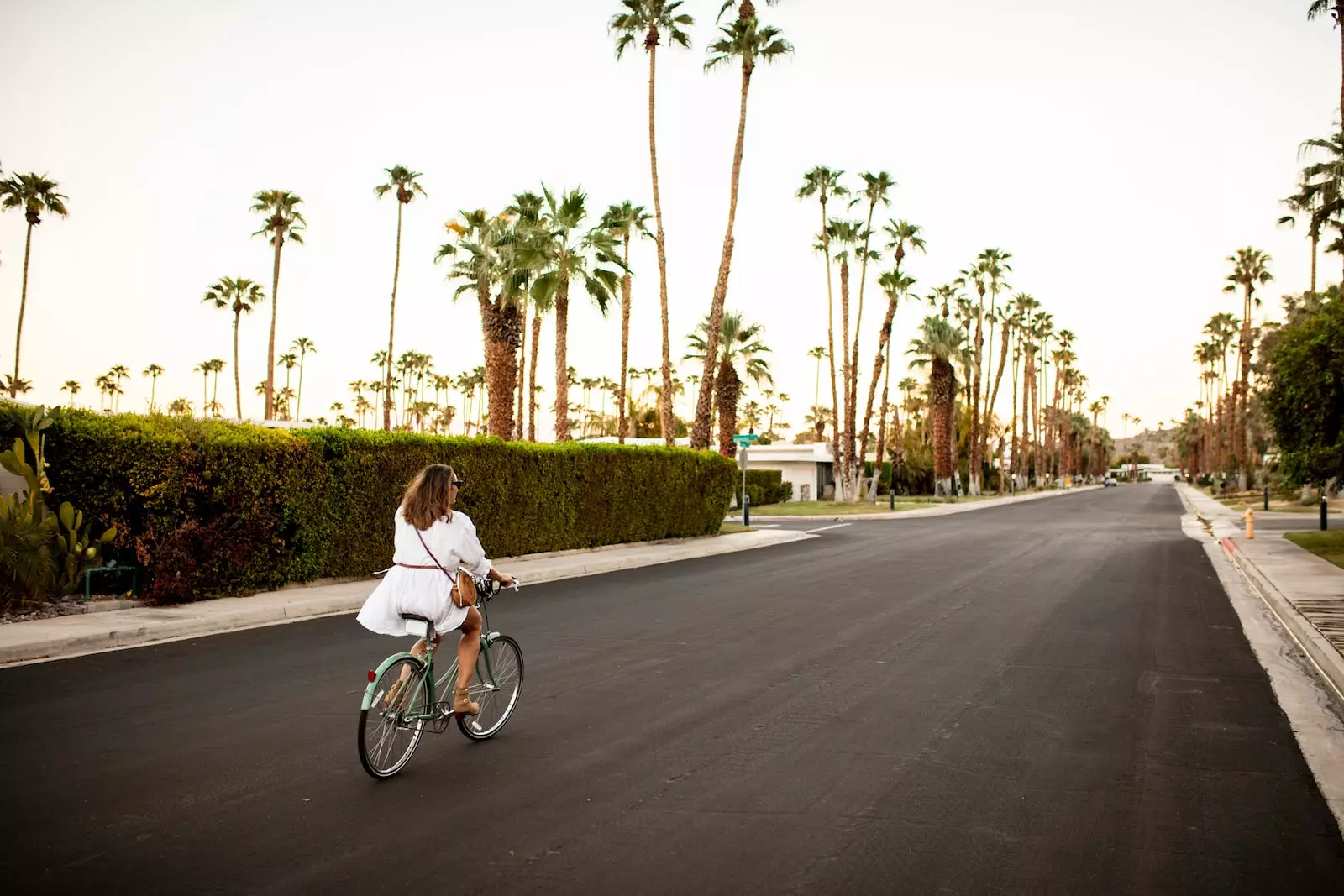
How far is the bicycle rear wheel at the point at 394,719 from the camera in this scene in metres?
5.85

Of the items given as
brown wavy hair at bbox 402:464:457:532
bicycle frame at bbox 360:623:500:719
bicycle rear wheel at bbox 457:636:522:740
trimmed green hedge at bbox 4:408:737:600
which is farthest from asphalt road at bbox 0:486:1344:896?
trimmed green hedge at bbox 4:408:737:600

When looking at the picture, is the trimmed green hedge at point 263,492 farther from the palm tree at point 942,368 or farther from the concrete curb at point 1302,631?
the palm tree at point 942,368

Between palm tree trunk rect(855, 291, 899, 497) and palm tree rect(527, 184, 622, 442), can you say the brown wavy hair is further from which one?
palm tree trunk rect(855, 291, 899, 497)

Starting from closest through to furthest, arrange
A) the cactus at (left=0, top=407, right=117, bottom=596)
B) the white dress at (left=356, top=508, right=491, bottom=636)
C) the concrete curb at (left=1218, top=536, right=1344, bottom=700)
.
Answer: the white dress at (left=356, top=508, right=491, bottom=636) < the concrete curb at (left=1218, top=536, right=1344, bottom=700) < the cactus at (left=0, top=407, right=117, bottom=596)

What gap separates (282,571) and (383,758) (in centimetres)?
1019

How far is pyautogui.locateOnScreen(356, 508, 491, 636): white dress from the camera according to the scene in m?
6.09

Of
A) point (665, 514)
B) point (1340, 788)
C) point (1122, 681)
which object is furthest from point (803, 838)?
point (665, 514)

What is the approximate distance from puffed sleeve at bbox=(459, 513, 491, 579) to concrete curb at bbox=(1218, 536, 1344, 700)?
7.58 meters

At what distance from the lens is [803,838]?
16.5 feet

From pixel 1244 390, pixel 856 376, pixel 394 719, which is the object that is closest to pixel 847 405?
pixel 856 376

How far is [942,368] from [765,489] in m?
17.4

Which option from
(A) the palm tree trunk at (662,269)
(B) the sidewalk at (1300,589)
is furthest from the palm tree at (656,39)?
(B) the sidewalk at (1300,589)

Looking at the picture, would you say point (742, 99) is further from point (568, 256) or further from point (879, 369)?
point (879, 369)

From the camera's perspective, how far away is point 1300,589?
1570cm
